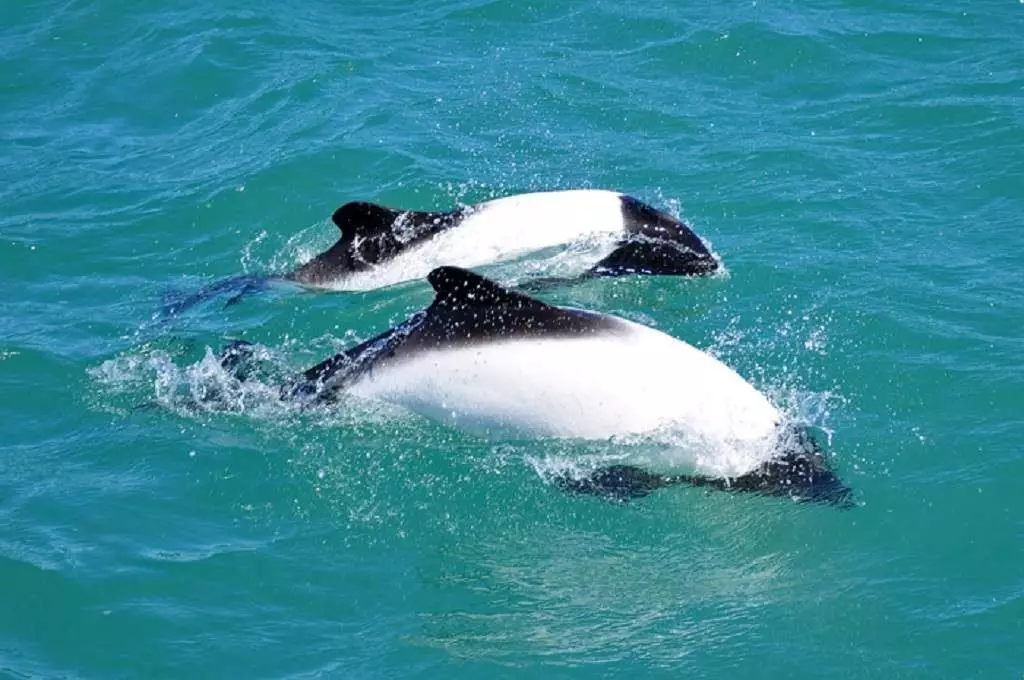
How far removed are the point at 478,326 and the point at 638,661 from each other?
3.17 m

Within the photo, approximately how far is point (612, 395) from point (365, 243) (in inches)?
194

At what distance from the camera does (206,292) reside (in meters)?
15.5

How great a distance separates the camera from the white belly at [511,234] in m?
15.7

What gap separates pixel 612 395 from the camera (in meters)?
11.6

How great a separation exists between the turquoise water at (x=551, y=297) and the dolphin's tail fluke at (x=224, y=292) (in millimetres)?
281

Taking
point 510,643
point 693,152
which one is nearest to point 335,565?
point 510,643

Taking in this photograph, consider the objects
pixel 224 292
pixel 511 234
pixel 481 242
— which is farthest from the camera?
pixel 511 234

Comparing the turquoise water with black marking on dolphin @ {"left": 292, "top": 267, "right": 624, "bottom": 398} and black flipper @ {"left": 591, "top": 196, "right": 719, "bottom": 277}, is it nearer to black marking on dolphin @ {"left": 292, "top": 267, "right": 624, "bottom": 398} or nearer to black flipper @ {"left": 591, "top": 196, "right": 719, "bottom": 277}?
black flipper @ {"left": 591, "top": 196, "right": 719, "bottom": 277}

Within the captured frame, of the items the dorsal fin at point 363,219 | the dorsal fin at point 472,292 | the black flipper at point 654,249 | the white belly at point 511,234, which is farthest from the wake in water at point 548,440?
the black flipper at point 654,249

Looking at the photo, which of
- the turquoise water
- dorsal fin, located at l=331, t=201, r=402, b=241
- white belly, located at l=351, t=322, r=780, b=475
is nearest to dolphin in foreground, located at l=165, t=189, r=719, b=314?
dorsal fin, located at l=331, t=201, r=402, b=241

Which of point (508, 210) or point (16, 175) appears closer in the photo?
point (508, 210)

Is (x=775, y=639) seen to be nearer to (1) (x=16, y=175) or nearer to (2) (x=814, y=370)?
(2) (x=814, y=370)

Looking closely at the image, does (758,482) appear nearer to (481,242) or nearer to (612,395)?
(612,395)

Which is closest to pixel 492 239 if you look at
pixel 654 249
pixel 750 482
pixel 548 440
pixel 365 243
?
pixel 365 243
